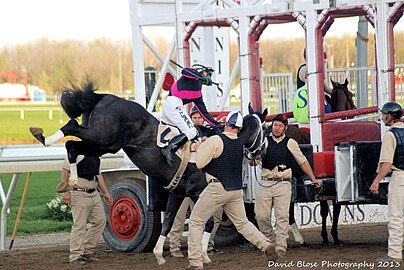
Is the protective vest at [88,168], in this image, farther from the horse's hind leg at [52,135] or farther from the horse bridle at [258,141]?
the horse bridle at [258,141]

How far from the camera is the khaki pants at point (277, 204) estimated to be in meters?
10.6

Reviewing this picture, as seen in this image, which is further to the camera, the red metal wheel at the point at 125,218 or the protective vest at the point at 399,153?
the red metal wheel at the point at 125,218

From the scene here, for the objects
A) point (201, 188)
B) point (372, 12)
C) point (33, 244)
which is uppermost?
point (372, 12)

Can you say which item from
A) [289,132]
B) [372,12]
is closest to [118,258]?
[289,132]

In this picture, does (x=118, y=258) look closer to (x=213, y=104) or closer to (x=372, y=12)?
(x=213, y=104)

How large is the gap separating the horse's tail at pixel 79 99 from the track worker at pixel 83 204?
2.50ft

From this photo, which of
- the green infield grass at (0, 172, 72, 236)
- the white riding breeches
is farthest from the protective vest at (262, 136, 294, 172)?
the green infield grass at (0, 172, 72, 236)

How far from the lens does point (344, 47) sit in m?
40.4

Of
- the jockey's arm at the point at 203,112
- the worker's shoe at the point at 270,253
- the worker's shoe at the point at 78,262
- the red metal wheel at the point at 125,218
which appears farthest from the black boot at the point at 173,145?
the red metal wheel at the point at 125,218

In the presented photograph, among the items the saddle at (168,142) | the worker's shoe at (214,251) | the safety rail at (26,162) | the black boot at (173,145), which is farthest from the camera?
the safety rail at (26,162)

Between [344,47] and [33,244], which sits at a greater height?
[344,47]

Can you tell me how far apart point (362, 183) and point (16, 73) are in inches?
1838

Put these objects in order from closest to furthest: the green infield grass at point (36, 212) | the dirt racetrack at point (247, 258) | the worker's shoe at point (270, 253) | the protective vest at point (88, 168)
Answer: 1. the worker's shoe at point (270, 253)
2. the dirt racetrack at point (247, 258)
3. the protective vest at point (88, 168)
4. the green infield grass at point (36, 212)

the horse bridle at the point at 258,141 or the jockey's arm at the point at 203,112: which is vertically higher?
the jockey's arm at the point at 203,112
